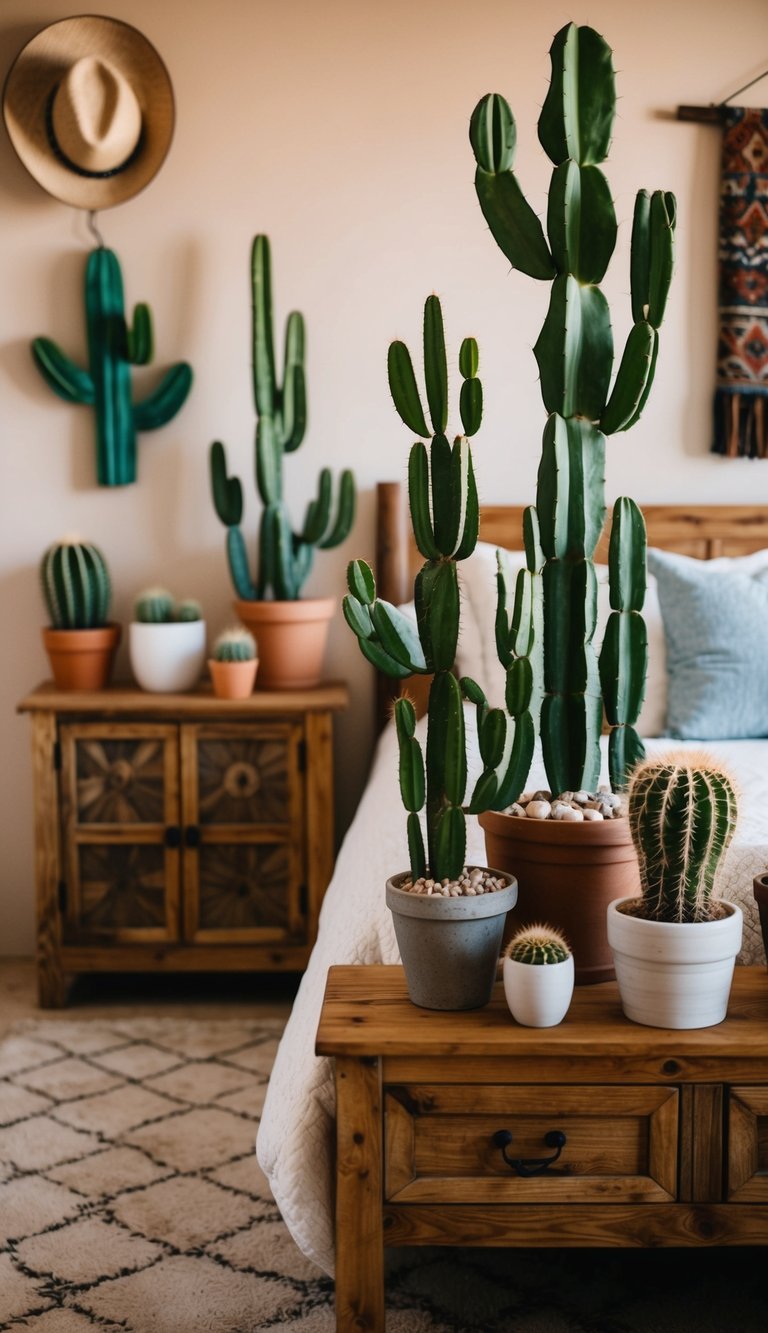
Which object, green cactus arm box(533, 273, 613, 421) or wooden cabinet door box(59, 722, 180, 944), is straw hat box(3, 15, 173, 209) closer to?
wooden cabinet door box(59, 722, 180, 944)

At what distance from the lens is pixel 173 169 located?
3258 mm

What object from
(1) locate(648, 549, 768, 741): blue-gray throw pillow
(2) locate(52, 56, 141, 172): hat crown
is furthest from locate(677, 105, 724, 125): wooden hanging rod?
(2) locate(52, 56, 141, 172): hat crown

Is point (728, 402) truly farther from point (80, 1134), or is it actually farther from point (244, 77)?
point (80, 1134)

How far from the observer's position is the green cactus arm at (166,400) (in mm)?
3240

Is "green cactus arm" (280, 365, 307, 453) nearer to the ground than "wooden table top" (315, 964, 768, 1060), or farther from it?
farther from it

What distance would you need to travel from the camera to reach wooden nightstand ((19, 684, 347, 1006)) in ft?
9.87

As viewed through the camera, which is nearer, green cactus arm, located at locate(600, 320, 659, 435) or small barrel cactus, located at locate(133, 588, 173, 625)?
green cactus arm, located at locate(600, 320, 659, 435)

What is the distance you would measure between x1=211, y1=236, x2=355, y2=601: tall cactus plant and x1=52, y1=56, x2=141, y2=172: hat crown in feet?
1.45

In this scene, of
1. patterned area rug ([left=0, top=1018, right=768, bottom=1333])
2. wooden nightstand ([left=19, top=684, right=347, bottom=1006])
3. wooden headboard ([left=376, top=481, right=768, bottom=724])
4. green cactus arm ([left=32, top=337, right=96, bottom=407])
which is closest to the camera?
patterned area rug ([left=0, top=1018, right=768, bottom=1333])

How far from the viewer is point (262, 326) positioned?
3.06m

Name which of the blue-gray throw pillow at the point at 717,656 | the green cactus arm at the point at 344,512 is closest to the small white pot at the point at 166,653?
the green cactus arm at the point at 344,512

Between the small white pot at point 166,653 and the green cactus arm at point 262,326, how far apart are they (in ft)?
1.94

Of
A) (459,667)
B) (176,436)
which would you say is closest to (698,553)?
(459,667)

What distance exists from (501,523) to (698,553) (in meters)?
0.54
